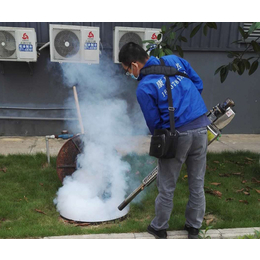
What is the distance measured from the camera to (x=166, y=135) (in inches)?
99.7

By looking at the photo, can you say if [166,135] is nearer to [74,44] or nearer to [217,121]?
[217,121]

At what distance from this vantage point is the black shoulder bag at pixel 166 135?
252 cm

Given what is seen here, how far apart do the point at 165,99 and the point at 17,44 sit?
462cm

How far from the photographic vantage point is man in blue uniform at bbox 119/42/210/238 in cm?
255

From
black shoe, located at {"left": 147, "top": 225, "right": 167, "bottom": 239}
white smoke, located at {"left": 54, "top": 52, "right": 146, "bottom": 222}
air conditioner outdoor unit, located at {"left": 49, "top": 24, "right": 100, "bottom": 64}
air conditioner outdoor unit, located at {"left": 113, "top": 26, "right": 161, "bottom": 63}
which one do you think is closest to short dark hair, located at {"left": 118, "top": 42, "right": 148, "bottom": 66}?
white smoke, located at {"left": 54, "top": 52, "right": 146, "bottom": 222}

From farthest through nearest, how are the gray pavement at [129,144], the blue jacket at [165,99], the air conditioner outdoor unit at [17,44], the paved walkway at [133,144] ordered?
the air conditioner outdoor unit at [17,44], the paved walkway at [133,144], the gray pavement at [129,144], the blue jacket at [165,99]

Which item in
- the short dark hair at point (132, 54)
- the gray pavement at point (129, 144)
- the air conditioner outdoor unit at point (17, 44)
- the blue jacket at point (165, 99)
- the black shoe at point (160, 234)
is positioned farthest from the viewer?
the air conditioner outdoor unit at point (17, 44)

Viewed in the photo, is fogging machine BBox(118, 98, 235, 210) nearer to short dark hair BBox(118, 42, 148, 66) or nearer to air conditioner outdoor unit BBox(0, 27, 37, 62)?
short dark hair BBox(118, 42, 148, 66)

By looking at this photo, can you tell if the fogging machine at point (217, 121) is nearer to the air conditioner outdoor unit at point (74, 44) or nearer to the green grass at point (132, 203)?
the green grass at point (132, 203)

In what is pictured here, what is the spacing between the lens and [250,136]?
7492 millimetres

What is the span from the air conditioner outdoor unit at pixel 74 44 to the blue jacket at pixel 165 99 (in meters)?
3.61

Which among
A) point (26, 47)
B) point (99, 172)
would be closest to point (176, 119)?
point (99, 172)

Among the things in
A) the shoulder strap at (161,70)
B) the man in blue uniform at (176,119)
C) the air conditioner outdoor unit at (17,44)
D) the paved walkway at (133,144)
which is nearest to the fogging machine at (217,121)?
the man in blue uniform at (176,119)

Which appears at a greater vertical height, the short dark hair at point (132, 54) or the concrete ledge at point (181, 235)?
the short dark hair at point (132, 54)
